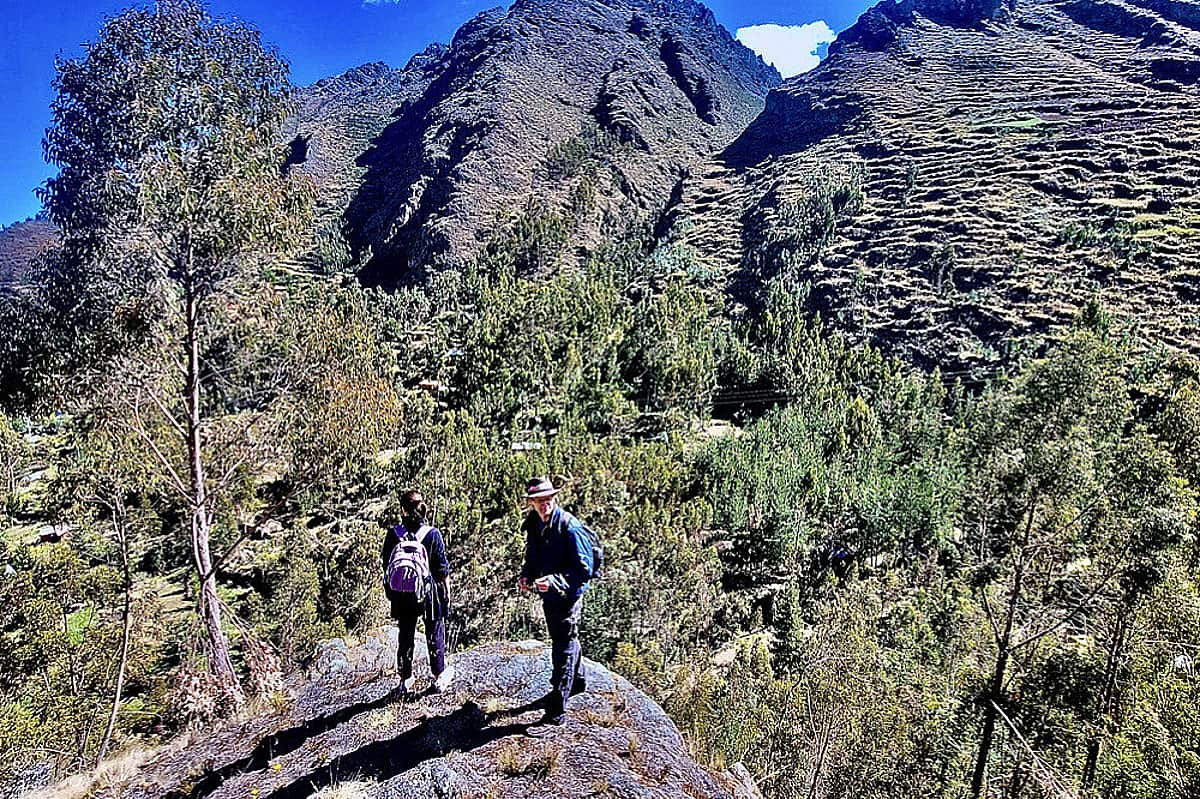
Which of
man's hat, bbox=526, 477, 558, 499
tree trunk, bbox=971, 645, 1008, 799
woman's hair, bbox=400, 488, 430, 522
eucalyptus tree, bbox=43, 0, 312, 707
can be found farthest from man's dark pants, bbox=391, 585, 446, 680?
tree trunk, bbox=971, 645, 1008, 799

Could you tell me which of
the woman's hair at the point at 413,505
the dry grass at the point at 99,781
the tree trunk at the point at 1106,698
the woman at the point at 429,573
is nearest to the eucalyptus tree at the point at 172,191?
the dry grass at the point at 99,781

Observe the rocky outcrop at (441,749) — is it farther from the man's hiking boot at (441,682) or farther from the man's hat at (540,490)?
the man's hat at (540,490)

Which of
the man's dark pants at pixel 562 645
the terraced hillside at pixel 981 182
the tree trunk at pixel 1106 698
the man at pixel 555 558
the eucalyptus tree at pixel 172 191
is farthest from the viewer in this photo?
the terraced hillside at pixel 981 182

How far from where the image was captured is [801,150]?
133500 mm

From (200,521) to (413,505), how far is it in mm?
5607

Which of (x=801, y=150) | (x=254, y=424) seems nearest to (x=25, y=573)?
(x=254, y=424)

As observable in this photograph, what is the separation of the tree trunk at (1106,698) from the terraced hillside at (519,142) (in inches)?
4105

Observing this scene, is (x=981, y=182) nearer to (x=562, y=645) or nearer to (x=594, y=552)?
(x=594, y=552)

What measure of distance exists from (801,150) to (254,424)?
14321 cm

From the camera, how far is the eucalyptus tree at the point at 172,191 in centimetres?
822

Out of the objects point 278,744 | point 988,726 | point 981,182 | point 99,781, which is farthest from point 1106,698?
point 981,182

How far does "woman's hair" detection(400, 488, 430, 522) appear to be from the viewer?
5.26 meters

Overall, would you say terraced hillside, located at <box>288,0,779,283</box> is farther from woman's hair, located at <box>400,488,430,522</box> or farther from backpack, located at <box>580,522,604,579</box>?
backpack, located at <box>580,522,604,579</box>

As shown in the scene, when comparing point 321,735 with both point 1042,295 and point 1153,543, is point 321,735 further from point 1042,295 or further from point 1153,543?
point 1042,295
